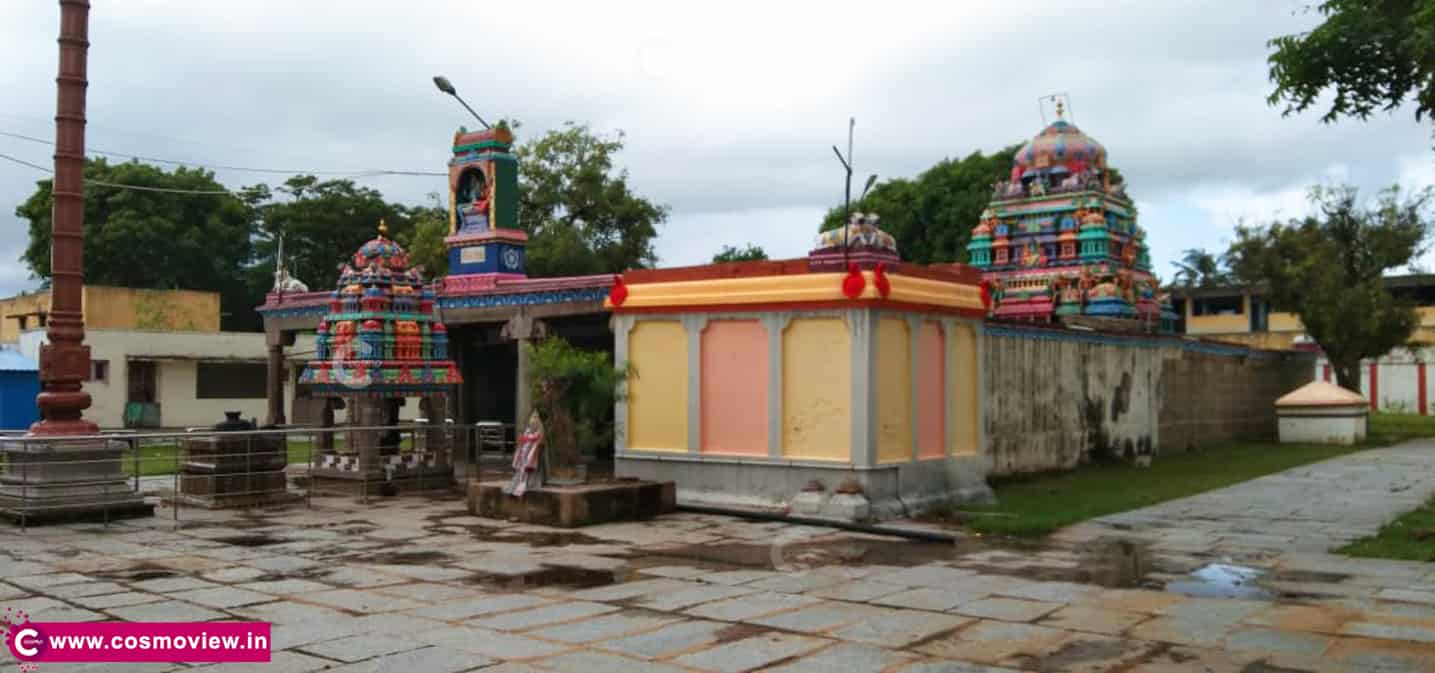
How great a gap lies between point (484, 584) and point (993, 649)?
3.83 metres

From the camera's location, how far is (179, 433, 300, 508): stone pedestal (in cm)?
1352

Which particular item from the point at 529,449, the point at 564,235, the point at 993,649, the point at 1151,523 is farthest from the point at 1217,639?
the point at 564,235

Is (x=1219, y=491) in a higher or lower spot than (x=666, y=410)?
lower

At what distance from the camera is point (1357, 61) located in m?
11.1

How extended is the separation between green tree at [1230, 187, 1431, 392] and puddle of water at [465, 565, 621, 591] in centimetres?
2561

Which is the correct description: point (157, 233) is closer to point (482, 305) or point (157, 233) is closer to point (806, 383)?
point (482, 305)

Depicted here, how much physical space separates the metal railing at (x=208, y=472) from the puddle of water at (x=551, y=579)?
216 inches

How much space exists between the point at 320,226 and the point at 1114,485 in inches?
1484

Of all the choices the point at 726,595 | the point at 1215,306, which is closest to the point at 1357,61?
the point at 726,595

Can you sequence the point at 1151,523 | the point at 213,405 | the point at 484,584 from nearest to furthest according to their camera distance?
the point at 484,584 → the point at 1151,523 → the point at 213,405

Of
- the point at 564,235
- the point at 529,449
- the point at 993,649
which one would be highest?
the point at 564,235

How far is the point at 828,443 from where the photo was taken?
512 inches

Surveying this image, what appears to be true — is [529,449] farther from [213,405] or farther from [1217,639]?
[213,405]

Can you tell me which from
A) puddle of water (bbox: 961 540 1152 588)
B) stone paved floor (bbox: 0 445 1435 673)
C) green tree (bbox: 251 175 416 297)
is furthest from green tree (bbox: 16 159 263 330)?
puddle of water (bbox: 961 540 1152 588)
